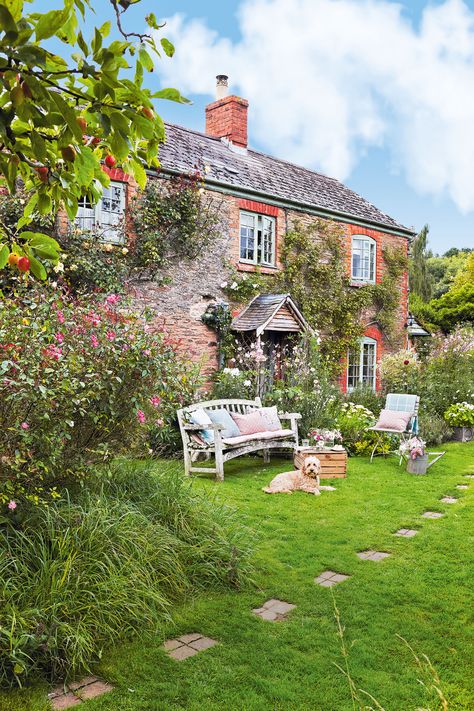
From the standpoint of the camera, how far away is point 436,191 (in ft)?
204

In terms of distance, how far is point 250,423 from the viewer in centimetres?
988

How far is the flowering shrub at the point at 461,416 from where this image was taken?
13.1 metres

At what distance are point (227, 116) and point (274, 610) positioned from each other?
607 inches

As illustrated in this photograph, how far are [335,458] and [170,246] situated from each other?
6.20 metres

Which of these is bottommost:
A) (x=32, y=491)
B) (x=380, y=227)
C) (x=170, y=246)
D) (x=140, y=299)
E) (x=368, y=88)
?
(x=32, y=491)

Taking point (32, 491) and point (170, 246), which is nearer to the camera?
point (32, 491)

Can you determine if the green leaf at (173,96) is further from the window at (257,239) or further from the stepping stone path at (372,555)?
the window at (257,239)

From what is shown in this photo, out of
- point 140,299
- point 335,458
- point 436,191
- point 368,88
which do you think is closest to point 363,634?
point 335,458

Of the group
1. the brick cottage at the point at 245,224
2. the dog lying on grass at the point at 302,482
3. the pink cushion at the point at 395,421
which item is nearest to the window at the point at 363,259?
the brick cottage at the point at 245,224

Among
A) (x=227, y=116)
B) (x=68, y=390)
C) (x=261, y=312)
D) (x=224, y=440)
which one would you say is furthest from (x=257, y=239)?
(x=68, y=390)

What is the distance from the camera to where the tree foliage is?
1.87 meters

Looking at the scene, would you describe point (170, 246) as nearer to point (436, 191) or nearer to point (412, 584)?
point (412, 584)

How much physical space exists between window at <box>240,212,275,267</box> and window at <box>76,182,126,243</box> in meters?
3.43

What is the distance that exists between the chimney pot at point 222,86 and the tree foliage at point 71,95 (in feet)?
51.2
